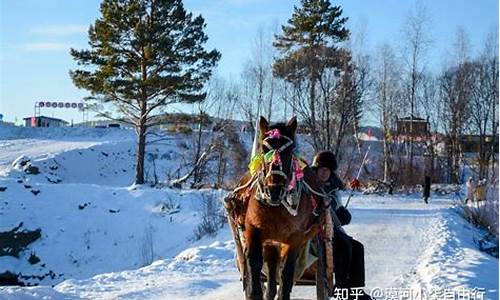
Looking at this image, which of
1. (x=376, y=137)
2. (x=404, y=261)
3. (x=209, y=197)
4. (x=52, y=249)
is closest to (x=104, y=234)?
(x=52, y=249)

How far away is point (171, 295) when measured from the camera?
8062mm

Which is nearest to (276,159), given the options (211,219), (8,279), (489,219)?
(489,219)

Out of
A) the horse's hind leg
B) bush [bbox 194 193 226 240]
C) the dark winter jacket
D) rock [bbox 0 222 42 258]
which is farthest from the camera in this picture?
rock [bbox 0 222 42 258]

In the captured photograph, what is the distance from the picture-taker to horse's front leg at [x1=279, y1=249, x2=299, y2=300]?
17.0ft

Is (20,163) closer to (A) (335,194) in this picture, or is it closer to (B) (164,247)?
(B) (164,247)

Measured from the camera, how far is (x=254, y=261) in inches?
204

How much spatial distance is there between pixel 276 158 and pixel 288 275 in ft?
3.84

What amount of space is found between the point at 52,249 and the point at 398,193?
18494 millimetres

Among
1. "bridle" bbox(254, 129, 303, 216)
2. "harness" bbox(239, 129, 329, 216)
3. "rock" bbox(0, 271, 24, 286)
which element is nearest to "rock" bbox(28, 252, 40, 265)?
"rock" bbox(0, 271, 24, 286)

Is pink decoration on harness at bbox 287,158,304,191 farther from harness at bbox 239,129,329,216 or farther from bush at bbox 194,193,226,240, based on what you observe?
bush at bbox 194,193,226,240

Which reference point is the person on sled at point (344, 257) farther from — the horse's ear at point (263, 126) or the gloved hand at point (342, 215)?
the horse's ear at point (263, 126)

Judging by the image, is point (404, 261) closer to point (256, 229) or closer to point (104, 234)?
point (256, 229)

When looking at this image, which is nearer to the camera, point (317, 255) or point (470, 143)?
point (317, 255)

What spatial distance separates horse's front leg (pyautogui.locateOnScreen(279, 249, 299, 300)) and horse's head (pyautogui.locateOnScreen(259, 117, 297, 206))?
2.17 feet
